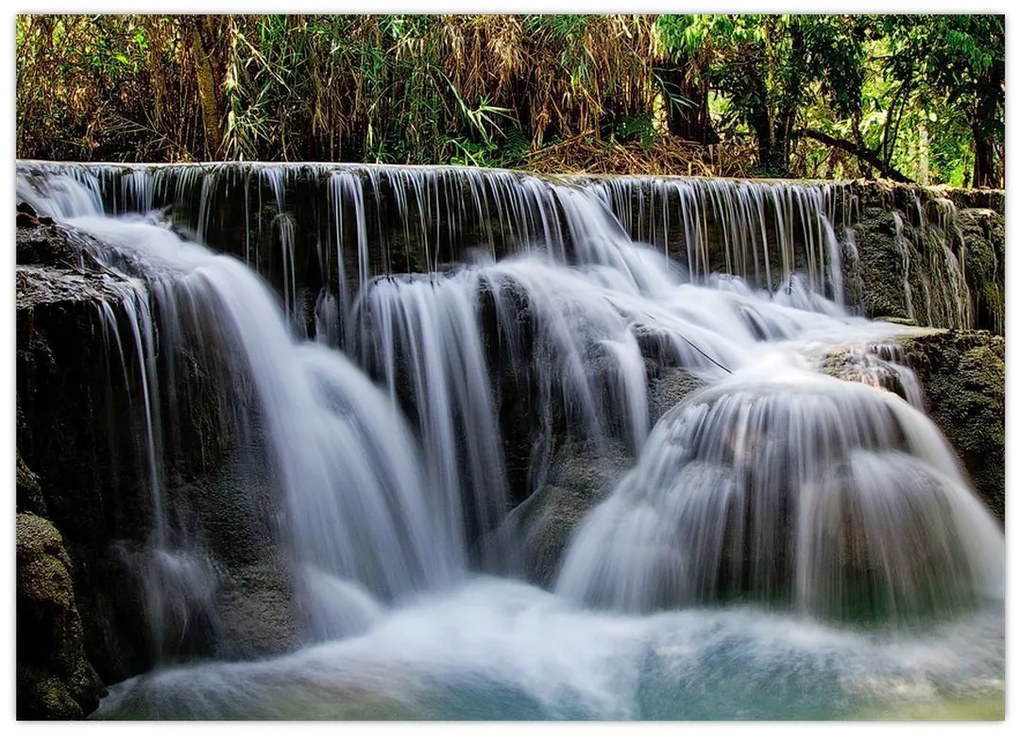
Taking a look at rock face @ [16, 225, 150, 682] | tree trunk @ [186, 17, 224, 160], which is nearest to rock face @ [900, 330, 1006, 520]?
rock face @ [16, 225, 150, 682]

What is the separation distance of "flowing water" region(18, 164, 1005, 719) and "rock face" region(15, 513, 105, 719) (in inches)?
8.7

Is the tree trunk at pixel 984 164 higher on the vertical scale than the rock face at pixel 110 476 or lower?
higher

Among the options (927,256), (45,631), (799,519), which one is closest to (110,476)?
(45,631)

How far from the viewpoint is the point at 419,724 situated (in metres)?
2.37

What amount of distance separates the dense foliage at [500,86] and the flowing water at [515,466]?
1056 millimetres

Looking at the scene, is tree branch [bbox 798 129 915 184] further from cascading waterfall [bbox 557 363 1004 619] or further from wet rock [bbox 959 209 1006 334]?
cascading waterfall [bbox 557 363 1004 619]

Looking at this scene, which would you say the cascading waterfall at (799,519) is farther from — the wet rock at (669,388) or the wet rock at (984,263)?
the wet rock at (984,263)

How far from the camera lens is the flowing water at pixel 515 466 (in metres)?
2.59

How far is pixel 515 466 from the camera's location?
140 inches

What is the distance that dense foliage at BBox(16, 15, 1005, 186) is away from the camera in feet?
14.7

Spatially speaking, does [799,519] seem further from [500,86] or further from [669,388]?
[500,86]

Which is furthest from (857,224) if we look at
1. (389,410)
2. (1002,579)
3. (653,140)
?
(389,410)

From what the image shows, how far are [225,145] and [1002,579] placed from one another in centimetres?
388

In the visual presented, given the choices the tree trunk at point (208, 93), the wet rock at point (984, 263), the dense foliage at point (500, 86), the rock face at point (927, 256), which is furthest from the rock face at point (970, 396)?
the tree trunk at point (208, 93)
